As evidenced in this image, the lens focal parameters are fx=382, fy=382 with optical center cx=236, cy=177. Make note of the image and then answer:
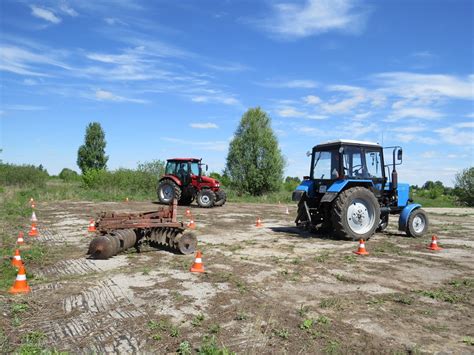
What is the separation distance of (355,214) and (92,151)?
49.1 meters

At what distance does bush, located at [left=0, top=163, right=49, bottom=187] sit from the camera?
2806cm

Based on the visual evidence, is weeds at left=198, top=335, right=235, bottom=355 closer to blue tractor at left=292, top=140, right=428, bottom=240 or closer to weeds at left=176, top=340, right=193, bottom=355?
weeds at left=176, top=340, right=193, bottom=355

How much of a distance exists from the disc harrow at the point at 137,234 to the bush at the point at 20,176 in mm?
24334

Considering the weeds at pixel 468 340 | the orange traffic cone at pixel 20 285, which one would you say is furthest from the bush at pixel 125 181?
the weeds at pixel 468 340

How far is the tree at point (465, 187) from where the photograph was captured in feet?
93.9

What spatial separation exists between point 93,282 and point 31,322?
1.44 meters

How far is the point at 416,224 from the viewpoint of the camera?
10.1 m

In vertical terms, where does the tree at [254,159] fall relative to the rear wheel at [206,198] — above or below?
above

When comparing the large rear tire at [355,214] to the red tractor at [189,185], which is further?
the red tractor at [189,185]

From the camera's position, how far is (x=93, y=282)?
215 inches

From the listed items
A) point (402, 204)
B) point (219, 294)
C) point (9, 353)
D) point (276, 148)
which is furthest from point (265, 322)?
point (276, 148)

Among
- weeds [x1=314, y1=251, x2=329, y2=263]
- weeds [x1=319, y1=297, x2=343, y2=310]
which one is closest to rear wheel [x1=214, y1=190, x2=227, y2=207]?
weeds [x1=314, y1=251, x2=329, y2=263]

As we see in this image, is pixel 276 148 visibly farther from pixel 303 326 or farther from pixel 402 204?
pixel 303 326

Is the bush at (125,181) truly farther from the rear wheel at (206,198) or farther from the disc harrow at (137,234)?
the disc harrow at (137,234)
